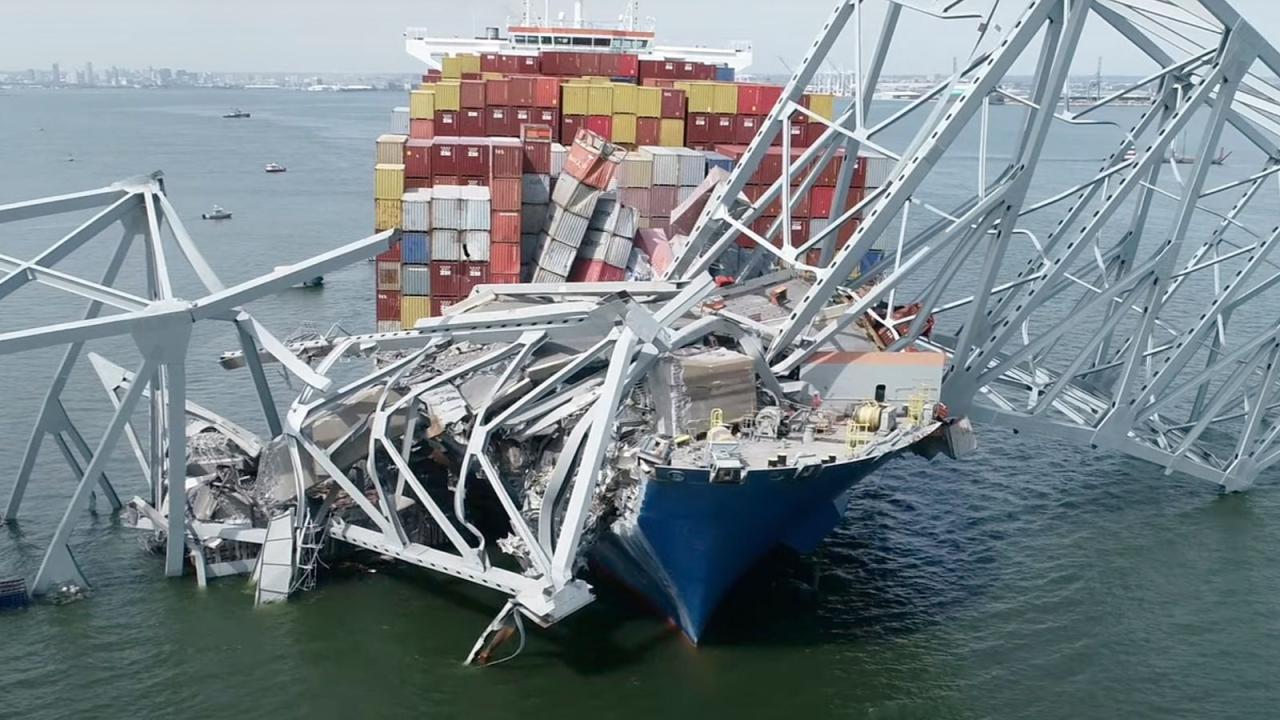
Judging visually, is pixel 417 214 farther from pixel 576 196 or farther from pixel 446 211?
pixel 576 196

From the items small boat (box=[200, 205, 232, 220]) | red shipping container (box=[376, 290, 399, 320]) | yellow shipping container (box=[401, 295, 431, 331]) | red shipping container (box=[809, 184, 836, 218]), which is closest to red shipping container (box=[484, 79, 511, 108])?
red shipping container (box=[376, 290, 399, 320])

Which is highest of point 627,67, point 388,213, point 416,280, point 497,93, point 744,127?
point 627,67

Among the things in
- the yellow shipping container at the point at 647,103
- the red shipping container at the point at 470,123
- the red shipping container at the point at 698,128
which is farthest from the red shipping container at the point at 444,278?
the red shipping container at the point at 698,128

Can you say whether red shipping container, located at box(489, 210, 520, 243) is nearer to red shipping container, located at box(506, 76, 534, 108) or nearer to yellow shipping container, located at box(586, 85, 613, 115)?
red shipping container, located at box(506, 76, 534, 108)

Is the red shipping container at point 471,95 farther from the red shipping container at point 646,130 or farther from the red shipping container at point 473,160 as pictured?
the red shipping container at point 473,160

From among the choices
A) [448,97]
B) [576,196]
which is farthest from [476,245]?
[448,97]

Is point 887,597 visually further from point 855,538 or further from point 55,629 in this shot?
point 55,629

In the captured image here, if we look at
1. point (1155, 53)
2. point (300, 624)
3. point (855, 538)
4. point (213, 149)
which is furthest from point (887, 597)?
point (213, 149)
